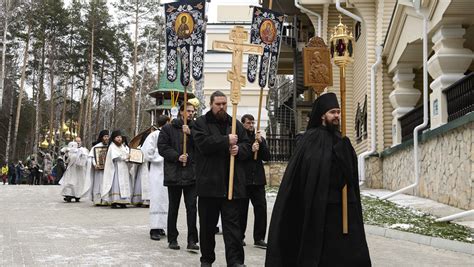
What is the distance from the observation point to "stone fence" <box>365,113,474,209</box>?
11109mm

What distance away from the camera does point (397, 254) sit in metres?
8.65

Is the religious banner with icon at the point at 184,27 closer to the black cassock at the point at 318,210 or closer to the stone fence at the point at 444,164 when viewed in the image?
the stone fence at the point at 444,164

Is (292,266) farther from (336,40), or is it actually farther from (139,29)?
(139,29)

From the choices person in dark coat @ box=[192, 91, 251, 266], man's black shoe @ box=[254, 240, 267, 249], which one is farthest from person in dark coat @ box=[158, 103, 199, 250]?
person in dark coat @ box=[192, 91, 251, 266]

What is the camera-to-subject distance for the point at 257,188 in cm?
924

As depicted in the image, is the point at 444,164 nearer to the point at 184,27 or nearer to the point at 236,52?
the point at 184,27

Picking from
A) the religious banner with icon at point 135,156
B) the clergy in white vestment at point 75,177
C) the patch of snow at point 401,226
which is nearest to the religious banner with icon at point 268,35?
the patch of snow at point 401,226

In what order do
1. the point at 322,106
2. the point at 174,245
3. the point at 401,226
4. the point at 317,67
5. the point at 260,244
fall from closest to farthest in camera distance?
the point at 322,106
the point at 174,245
the point at 260,244
the point at 317,67
the point at 401,226

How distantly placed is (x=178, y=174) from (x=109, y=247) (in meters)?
1.34

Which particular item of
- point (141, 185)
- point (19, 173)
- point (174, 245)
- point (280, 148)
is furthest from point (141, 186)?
point (19, 173)

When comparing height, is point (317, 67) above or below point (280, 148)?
above

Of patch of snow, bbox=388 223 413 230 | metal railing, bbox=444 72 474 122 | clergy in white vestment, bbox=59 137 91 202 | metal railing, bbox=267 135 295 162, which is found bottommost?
patch of snow, bbox=388 223 413 230

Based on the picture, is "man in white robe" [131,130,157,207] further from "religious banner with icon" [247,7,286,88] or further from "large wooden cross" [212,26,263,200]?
"large wooden cross" [212,26,263,200]

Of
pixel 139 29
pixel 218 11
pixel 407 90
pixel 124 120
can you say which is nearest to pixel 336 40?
pixel 407 90
